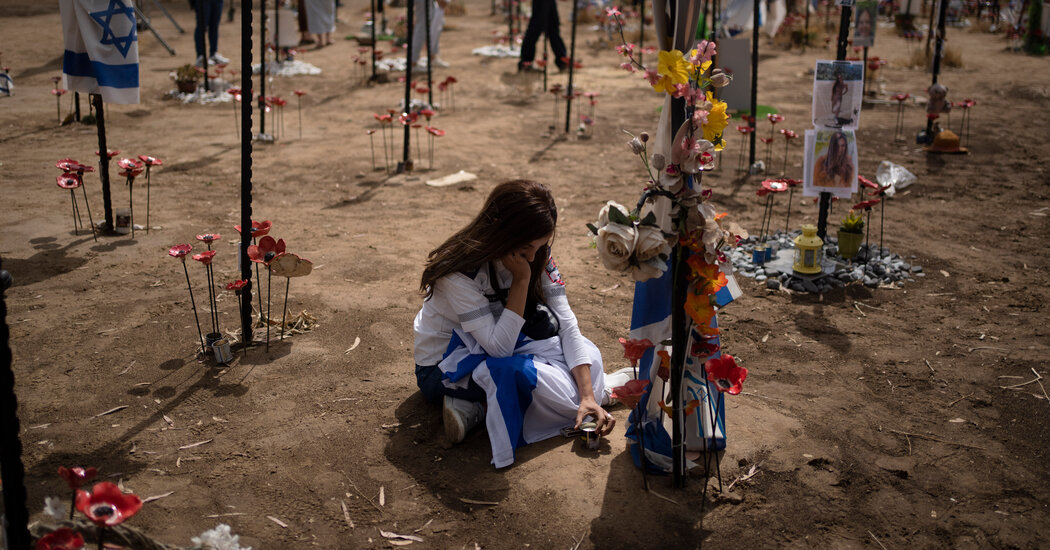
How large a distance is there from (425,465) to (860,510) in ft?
5.60

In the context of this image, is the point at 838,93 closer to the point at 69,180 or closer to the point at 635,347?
the point at 635,347

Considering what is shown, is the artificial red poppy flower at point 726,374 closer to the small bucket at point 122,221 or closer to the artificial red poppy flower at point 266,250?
the artificial red poppy flower at point 266,250

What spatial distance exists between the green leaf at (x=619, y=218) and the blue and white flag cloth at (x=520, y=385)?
944 mm

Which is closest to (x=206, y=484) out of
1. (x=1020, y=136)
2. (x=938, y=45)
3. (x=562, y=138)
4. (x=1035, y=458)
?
(x=1035, y=458)

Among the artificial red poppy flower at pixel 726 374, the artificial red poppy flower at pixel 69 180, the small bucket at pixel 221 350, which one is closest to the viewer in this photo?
the artificial red poppy flower at pixel 726 374

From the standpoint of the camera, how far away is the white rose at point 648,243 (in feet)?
8.68

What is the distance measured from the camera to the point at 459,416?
11.2 ft

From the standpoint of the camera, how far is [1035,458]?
345 centimetres

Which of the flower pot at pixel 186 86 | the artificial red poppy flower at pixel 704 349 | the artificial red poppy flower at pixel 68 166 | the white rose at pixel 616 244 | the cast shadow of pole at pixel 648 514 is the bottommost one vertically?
the cast shadow of pole at pixel 648 514

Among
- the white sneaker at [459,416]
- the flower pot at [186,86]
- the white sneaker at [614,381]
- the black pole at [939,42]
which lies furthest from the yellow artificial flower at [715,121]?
the flower pot at [186,86]

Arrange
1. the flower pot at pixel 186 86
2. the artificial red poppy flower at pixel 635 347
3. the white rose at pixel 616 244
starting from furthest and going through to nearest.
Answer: the flower pot at pixel 186 86 → the artificial red poppy flower at pixel 635 347 → the white rose at pixel 616 244

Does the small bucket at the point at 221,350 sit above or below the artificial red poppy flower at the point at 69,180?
below

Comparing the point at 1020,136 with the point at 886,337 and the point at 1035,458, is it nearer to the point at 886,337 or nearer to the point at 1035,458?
the point at 886,337

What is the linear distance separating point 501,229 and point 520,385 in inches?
25.7
